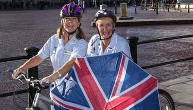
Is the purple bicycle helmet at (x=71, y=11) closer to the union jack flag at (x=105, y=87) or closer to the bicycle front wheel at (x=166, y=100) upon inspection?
the union jack flag at (x=105, y=87)

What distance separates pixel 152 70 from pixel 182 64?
106 centimetres

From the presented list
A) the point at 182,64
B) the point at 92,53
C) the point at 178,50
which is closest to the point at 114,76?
the point at 92,53

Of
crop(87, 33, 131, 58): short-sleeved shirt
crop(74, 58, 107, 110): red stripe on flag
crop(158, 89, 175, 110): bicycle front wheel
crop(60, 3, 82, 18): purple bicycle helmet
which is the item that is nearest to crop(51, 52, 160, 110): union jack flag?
crop(74, 58, 107, 110): red stripe on flag

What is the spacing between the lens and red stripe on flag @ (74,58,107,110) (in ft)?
8.84

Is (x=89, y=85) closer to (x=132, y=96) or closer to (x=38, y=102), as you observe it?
(x=132, y=96)

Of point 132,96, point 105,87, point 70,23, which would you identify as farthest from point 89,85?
point 70,23

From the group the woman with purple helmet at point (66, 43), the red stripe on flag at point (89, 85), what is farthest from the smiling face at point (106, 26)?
the red stripe on flag at point (89, 85)

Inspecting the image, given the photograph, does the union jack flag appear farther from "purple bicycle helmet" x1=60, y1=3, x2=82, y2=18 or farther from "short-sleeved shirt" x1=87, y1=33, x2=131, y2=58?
"purple bicycle helmet" x1=60, y1=3, x2=82, y2=18

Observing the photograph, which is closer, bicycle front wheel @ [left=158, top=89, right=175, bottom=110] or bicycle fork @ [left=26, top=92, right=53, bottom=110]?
bicycle fork @ [left=26, top=92, right=53, bottom=110]

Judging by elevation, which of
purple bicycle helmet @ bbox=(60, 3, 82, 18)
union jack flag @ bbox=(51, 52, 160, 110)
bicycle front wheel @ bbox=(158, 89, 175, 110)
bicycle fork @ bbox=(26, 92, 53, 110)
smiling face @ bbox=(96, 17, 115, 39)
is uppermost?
purple bicycle helmet @ bbox=(60, 3, 82, 18)

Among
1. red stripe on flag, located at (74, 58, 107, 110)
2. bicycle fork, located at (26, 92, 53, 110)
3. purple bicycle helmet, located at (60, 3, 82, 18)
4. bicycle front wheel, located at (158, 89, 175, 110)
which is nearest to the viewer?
red stripe on flag, located at (74, 58, 107, 110)

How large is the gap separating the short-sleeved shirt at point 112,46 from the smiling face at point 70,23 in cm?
24

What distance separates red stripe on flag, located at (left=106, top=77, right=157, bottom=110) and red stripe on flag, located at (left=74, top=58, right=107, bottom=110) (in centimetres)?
8

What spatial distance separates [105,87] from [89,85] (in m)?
0.13
